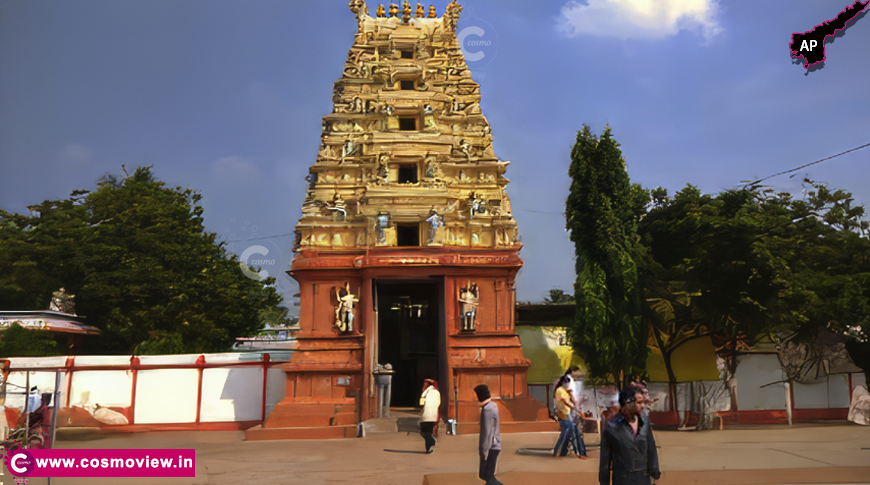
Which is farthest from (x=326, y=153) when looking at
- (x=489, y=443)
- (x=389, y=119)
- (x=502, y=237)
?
(x=489, y=443)

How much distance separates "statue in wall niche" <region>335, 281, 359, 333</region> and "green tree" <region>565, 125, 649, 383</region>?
22.4 feet

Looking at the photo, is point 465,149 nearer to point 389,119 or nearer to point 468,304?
point 389,119

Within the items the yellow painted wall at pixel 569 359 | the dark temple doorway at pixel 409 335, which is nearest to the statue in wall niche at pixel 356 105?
the dark temple doorway at pixel 409 335

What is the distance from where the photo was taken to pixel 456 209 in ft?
62.2

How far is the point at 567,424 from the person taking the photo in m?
11.6

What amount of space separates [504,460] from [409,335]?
11.0 meters

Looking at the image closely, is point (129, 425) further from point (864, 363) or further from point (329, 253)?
point (864, 363)

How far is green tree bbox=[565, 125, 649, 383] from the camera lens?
1723 cm

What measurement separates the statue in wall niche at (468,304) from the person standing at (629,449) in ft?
35.1

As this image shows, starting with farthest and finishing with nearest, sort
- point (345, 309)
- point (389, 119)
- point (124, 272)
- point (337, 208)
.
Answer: point (124, 272) < point (389, 119) < point (337, 208) < point (345, 309)

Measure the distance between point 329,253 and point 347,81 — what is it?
6.90 m

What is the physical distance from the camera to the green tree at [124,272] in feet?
92.4

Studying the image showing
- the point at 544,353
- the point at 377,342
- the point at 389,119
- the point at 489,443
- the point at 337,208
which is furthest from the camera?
the point at 389,119

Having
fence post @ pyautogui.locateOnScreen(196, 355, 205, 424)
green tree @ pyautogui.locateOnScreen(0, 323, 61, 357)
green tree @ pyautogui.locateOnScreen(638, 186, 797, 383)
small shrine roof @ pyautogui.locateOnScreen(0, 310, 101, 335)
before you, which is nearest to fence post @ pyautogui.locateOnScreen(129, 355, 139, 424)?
fence post @ pyautogui.locateOnScreen(196, 355, 205, 424)
